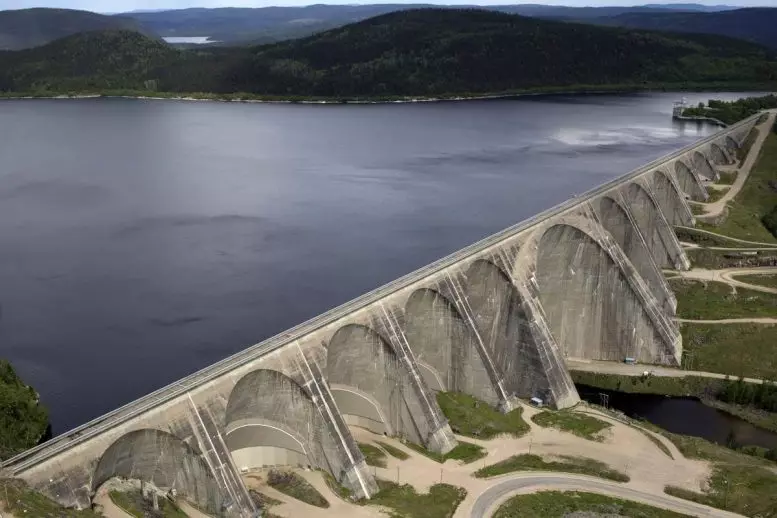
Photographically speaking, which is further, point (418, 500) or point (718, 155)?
point (718, 155)

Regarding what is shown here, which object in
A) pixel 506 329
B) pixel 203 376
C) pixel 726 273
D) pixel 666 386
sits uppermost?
pixel 203 376

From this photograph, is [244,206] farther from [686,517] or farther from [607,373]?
[686,517]

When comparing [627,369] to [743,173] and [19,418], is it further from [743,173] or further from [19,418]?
[743,173]

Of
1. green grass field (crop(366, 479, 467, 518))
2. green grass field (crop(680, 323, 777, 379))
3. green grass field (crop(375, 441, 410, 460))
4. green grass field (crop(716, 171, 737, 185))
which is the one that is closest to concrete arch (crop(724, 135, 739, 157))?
green grass field (crop(716, 171, 737, 185))

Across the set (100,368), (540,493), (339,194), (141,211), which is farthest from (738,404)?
(141,211)

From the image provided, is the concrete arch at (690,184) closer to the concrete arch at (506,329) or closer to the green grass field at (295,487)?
the concrete arch at (506,329)

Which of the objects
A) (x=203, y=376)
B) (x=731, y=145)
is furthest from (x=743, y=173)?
(x=203, y=376)

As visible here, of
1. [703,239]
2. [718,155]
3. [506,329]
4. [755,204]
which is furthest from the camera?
[718,155]
